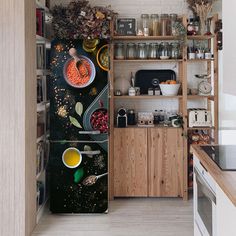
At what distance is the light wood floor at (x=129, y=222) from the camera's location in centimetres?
404

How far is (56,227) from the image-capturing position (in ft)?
13.8

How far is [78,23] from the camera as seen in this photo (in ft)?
15.1

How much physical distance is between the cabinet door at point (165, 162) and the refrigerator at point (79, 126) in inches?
29.5

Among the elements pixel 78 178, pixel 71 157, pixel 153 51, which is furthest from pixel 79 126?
Result: pixel 153 51

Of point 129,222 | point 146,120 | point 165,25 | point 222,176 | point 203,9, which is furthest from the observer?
point 146,120

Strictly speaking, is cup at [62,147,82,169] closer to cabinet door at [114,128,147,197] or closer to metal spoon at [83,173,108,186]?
metal spoon at [83,173,108,186]

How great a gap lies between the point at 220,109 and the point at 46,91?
205 cm

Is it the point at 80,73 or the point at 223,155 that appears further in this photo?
the point at 80,73

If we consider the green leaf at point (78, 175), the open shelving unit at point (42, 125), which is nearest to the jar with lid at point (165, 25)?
the open shelving unit at point (42, 125)

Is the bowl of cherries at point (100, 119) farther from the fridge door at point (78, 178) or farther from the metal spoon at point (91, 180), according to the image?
the metal spoon at point (91, 180)

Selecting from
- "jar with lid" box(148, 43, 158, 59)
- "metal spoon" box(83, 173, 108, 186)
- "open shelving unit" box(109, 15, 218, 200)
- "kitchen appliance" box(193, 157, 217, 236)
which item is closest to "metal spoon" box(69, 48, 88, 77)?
"open shelving unit" box(109, 15, 218, 200)

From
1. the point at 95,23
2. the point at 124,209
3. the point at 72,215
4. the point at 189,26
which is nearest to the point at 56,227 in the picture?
the point at 72,215

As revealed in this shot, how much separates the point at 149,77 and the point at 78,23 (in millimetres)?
1227

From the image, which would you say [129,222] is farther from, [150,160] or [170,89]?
[170,89]
